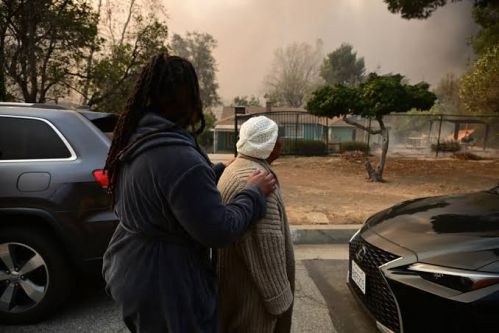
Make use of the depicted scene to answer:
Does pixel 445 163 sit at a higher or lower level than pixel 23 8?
lower

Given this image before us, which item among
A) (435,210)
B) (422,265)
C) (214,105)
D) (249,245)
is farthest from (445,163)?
(214,105)

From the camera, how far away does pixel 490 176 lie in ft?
35.8

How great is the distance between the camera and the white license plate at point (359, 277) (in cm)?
248

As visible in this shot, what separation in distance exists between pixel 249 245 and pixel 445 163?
14.4 m

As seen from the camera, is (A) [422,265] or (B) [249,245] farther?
(A) [422,265]

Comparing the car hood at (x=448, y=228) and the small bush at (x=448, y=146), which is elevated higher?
the car hood at (x=448, y=228)

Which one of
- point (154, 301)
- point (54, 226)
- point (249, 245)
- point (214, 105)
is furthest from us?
point (214, 105)

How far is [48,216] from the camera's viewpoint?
8.98ft

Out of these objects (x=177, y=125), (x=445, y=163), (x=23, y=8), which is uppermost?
(x=23, y=8)

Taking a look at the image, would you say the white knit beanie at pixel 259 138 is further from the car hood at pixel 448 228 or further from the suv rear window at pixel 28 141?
the suv rear window at pixel 28 141

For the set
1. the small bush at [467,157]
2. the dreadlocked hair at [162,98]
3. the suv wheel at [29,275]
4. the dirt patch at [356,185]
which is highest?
the dreadlocked hair at [162,98]

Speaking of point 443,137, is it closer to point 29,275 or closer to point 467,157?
point 467,157

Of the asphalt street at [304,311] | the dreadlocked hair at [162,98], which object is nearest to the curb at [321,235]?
the asphalt street at [304,311]

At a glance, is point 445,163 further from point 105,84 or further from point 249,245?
point 249,245
